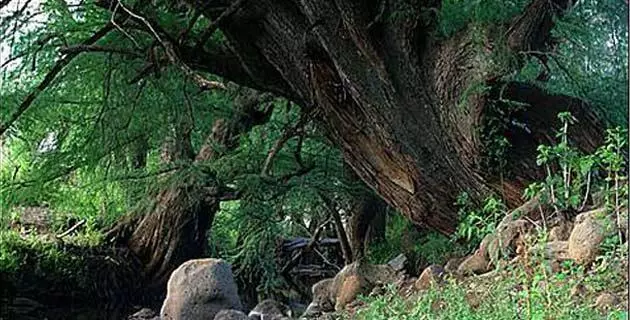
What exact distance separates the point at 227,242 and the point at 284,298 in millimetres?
481

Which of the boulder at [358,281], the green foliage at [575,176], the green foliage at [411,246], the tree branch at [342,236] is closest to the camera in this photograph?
the green foliage at [575,176]

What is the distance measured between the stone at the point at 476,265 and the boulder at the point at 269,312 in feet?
2.84

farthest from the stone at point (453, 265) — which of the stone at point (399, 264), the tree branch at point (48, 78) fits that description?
the tree branch at point (48, 78)

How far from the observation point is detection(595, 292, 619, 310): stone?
1.46 m

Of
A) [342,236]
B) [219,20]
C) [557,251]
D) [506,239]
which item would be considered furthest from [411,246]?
[557,251]

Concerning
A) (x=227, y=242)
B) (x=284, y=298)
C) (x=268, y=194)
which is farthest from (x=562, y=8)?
(x=227, y=242)

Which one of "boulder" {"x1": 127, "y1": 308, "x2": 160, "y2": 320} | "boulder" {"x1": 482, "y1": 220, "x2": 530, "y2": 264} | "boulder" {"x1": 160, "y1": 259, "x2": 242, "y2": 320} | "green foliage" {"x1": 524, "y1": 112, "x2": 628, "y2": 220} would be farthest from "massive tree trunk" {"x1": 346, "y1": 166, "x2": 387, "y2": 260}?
"boulder" {"x1": 482, "y1": 220, "x2": 530, "y2": 264}

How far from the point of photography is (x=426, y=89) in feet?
8.17

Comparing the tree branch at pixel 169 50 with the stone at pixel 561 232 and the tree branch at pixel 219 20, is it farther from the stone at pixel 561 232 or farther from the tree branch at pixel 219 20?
the stone at pixel 561 232

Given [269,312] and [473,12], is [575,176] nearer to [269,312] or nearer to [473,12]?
[473,12]

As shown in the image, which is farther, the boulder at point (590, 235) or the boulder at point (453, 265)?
the boulder at point (453, 265)

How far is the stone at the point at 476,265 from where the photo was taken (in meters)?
2.10

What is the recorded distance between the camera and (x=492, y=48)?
233cm

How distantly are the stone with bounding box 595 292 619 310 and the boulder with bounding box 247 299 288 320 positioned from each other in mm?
1459
